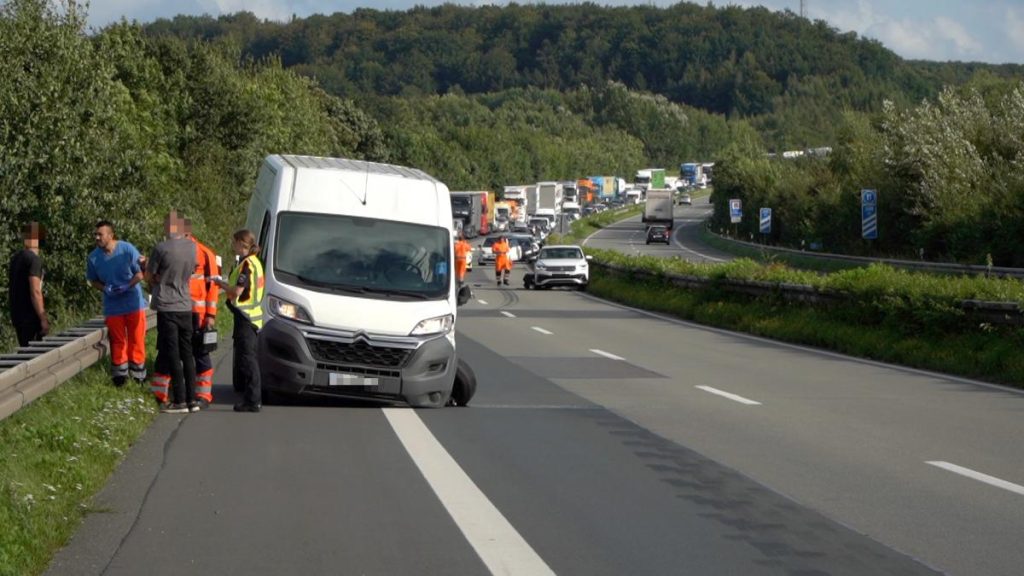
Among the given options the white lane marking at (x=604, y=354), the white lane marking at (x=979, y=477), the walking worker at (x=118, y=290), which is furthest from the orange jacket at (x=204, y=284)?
the white lane marking at (x=604, y=354)

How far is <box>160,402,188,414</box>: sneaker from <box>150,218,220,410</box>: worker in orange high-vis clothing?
21 centimetres

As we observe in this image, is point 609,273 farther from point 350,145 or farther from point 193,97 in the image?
point 350,145

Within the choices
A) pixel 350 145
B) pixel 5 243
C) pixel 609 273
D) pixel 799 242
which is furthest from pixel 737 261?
pixel 350 145

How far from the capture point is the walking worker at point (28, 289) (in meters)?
15.2

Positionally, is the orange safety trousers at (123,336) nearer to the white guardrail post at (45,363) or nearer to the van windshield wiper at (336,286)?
the white guardrail post at (45,363)

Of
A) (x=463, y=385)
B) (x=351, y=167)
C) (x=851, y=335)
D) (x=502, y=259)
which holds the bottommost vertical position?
(x=502, y=259)

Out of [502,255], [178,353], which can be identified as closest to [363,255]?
[178,353]

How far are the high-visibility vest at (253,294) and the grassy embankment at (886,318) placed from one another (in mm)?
9600

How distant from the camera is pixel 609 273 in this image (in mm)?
47344

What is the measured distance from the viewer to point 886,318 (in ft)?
75.8

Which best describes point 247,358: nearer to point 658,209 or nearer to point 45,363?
point 45,363

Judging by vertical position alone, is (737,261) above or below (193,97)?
below

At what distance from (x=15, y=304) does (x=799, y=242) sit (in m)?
73.0

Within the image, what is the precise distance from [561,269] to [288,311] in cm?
3479
